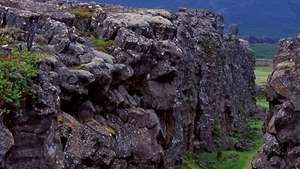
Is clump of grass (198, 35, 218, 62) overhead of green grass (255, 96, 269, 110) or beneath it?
overhead

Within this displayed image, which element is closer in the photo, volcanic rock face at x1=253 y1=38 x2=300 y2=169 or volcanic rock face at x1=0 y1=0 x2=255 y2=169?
volcanic rock face at x1=0 y1=0 x2=255 y2=169

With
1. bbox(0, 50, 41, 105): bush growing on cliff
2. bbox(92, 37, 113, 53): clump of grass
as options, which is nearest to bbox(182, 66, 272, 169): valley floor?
bbox(92, 37, 113, 53): clump of grass

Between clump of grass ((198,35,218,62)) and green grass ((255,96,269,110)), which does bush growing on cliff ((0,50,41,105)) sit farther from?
green grass ((255,96,269,110))

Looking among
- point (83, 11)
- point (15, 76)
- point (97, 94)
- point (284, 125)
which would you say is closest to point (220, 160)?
point (83, 11)

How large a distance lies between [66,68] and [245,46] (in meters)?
118

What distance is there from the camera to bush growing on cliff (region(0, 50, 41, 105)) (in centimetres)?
2905

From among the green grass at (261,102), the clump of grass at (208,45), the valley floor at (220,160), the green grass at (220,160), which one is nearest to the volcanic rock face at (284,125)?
the valley floor at (220,160)

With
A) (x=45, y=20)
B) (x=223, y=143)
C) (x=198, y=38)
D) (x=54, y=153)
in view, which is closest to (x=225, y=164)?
(x=223, y=143)

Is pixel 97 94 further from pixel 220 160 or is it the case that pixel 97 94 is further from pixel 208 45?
pixel 208 45

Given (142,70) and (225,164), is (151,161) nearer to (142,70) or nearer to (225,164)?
(142,70)

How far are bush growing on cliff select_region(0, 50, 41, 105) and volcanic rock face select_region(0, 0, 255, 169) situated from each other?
0.66 m

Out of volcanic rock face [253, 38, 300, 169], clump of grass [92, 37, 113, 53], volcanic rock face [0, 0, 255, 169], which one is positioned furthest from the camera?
volcanic rock face [253, 38, 300, 169]

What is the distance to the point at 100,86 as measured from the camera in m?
42.1

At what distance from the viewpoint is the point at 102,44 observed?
1886 inches
